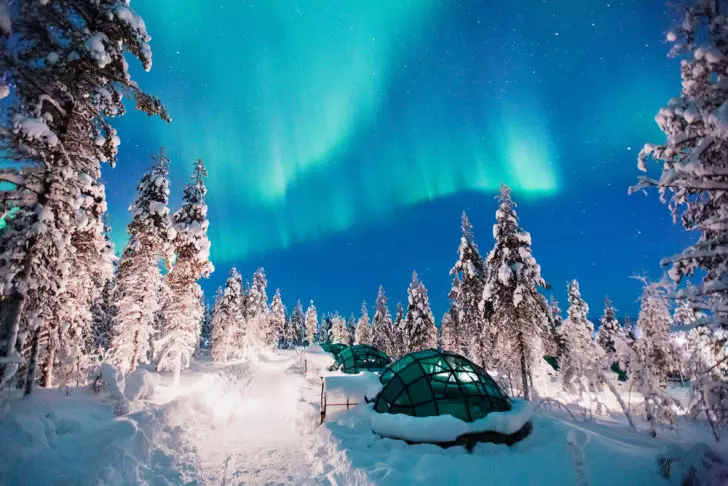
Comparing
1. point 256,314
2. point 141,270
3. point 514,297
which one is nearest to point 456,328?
point 514,297

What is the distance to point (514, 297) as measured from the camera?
1809 centimetres

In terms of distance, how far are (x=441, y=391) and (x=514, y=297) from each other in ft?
31.2

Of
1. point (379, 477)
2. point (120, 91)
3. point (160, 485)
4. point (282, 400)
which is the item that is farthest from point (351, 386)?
point (120, 91)

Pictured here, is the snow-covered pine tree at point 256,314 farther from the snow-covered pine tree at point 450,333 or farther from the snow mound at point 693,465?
the snow mound at point 693,465

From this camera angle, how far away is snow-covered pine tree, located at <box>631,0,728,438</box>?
5.75m

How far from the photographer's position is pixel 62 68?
773cm

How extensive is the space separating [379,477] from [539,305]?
15.2 metres

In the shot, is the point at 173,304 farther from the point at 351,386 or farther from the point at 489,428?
the point at 489,428

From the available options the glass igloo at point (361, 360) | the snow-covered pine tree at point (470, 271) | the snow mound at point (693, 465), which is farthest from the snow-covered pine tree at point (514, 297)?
the glass igloo at point (361, 360)

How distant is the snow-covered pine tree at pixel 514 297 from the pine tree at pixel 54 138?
18.1 metres

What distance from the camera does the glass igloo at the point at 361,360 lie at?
2917cm

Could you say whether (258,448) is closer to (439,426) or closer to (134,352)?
(439,426)

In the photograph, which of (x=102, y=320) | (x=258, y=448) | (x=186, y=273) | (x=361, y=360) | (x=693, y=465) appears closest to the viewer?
(x=693, y=465)

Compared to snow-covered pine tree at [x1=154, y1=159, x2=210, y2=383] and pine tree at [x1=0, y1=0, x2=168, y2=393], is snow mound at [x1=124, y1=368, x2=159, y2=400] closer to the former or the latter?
pine tree at [x1=0, y1=0, x2=168, y2=393]
